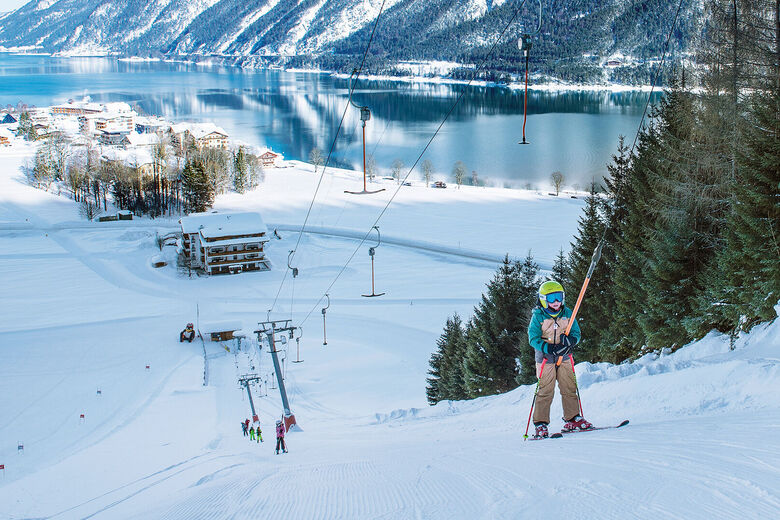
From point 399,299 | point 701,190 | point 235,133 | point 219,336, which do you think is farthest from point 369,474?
point 235,133

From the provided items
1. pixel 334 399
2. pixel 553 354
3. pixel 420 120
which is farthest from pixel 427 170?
pixel 553 354

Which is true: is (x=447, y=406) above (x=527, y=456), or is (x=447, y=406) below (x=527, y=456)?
below

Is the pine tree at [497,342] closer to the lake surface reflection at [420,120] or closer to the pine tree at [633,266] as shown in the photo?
the pine tree at [633,266]

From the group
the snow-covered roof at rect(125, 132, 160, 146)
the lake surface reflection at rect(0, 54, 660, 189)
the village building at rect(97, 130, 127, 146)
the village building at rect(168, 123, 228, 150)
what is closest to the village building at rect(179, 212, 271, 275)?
the lake surface reflection at rect(0, 54, 660, 189)

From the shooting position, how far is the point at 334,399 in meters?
17.2

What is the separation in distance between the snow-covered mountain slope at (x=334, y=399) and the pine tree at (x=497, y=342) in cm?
241

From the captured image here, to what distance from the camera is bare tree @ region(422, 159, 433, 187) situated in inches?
2213

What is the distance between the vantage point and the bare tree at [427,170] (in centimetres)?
5620

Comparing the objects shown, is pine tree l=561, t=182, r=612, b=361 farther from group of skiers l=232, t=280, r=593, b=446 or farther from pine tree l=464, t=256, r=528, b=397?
group of skiers l=232, t=280, r=593, b=446

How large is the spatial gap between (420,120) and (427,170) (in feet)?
102

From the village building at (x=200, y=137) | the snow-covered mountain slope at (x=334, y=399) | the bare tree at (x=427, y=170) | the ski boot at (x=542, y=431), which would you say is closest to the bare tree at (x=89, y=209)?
the snow-covered mountain slope at (x=334, y=399)

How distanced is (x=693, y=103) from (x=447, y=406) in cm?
812

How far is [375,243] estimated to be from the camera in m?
35.7

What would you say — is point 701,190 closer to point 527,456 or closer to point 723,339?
point 723,339
